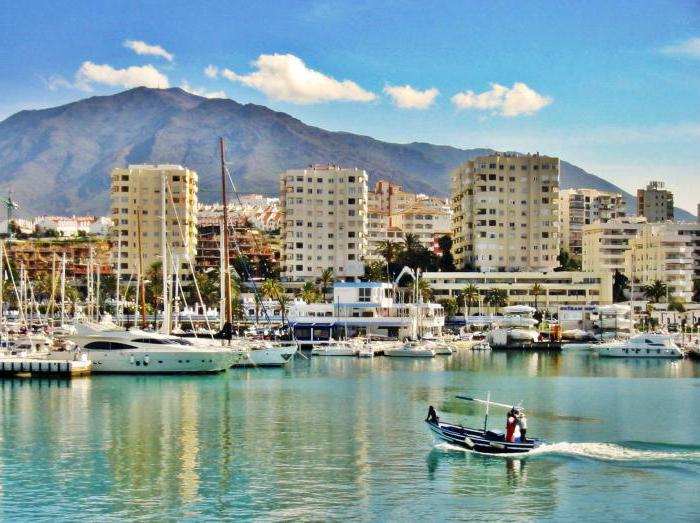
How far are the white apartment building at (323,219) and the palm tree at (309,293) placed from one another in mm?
10802

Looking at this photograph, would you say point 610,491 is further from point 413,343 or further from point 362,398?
point 413,343

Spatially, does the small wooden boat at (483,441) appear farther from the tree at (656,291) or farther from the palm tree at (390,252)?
the tree at (656,291)

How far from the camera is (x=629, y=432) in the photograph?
52969 mm

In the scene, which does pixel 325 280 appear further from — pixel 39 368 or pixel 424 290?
pixel 39 368

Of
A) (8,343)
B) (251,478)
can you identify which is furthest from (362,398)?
(8,343)

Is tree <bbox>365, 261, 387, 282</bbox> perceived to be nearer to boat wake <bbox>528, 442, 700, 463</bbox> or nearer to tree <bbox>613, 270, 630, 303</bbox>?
tree <bbox>613, 270, 630, 303</bbox>

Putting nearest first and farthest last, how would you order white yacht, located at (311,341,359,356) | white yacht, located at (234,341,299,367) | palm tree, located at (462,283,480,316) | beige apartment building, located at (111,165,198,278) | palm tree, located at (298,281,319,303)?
white yacht, located at (234,341,299,367), white yacht, located at (311,341,359,356), palm tree, located at (298,281,319,303), palm tree, located at (462,283,480,316), beige apartment building, located at (111,165,198,278)

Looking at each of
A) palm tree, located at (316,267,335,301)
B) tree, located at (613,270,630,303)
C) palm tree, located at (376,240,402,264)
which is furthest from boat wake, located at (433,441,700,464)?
tree, located at (613,270,630,303)

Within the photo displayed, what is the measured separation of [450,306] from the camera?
539ft

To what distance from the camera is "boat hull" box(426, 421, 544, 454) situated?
44.4 meters

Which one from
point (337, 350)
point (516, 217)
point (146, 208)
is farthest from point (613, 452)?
point (146, 208)

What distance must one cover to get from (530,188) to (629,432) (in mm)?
129629

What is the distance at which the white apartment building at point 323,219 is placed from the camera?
595 feet

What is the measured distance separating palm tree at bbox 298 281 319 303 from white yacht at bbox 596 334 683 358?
5050cm
